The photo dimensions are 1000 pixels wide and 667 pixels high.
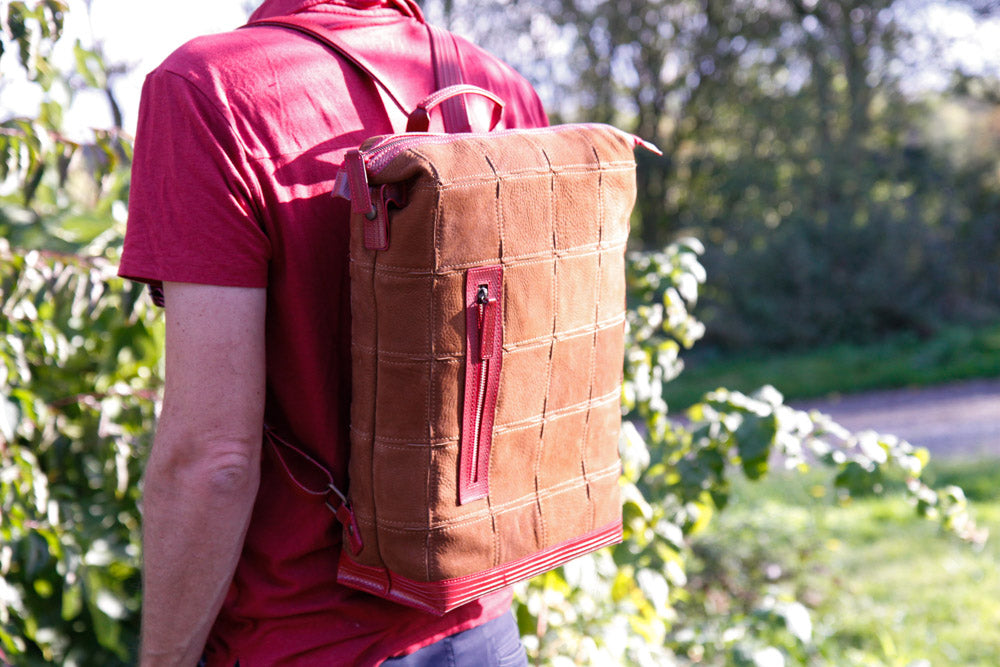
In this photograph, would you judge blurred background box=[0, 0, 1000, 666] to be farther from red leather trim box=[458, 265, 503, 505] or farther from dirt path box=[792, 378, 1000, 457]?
red leather trim box=[458, 265, 503, 505]

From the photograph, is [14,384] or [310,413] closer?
[310,413]

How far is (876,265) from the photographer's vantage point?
10805mm

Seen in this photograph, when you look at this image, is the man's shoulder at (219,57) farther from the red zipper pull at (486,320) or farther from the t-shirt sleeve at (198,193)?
the red zipper pull at (486,320)

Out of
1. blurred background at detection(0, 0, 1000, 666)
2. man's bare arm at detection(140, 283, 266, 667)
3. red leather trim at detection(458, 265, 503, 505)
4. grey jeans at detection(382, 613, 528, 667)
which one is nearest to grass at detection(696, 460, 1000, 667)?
blurred background at detection(0, 0, 1000, 666)

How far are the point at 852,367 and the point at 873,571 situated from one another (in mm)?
5655

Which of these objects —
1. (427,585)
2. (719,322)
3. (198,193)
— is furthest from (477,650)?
(719,322)

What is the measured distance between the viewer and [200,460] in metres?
1.18

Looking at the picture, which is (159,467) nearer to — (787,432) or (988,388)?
(787,432)

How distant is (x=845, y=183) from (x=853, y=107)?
101 centimetres

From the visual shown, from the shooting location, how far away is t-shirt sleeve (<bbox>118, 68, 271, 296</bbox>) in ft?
3.69

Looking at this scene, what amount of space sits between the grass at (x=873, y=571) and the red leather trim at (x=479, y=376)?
228 cm

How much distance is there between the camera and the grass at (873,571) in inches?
139

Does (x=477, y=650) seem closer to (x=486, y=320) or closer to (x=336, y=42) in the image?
(x=486, y=320)

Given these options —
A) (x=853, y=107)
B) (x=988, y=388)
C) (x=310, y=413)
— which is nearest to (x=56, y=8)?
(x=310, y=413)
